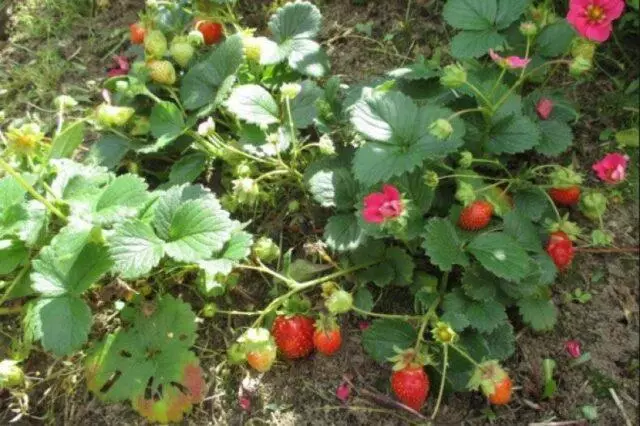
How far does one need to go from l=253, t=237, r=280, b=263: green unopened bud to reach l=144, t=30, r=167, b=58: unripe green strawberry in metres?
0.65

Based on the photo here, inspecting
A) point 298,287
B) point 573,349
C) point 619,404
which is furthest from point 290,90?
point 619,404

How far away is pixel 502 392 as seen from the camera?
1468 mm

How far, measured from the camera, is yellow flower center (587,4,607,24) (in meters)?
1.64

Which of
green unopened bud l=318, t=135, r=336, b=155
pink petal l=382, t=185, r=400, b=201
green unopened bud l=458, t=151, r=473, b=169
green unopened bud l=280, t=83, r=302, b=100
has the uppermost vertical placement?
green unopened bud l=280, t=83, r=302, b=100

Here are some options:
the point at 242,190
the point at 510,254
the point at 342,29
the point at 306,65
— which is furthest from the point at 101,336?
the point at 342,29

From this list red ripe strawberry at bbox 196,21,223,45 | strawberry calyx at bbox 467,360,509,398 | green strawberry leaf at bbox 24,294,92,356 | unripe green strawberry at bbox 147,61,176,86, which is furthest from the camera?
red ripe strawberry at bbox 196,21,223,45

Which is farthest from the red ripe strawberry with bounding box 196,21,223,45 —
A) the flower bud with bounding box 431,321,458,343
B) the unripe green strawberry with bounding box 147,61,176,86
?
the flower bud with bounding box 431,321,458,343

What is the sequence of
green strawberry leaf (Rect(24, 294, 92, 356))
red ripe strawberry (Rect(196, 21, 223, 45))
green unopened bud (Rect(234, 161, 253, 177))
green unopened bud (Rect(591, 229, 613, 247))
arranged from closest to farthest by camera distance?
green strawberry leaf (Rect(24, 294, 92, 356)) < green unopened bud (Rect(591, 229, 613, 247)) < green unopened bud (Rect(234, 161, 253, 177)) < red ripe strawberry (Rect(196, 21, 223, 45))

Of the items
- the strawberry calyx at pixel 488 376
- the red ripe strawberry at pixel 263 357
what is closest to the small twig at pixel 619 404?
the strawberry calyx at pixel 488 376

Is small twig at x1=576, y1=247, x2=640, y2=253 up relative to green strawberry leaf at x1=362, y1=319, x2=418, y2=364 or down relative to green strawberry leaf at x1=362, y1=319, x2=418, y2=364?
down

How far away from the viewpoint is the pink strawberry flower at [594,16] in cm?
163

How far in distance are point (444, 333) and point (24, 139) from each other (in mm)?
1091

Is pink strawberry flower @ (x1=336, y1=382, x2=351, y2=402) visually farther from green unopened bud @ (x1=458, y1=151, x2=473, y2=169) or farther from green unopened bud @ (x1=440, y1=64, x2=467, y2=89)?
green unopened bud @ (x1=440, y1=64, x2=467, y2=89)

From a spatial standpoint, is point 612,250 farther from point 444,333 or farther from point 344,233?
point 344,233
